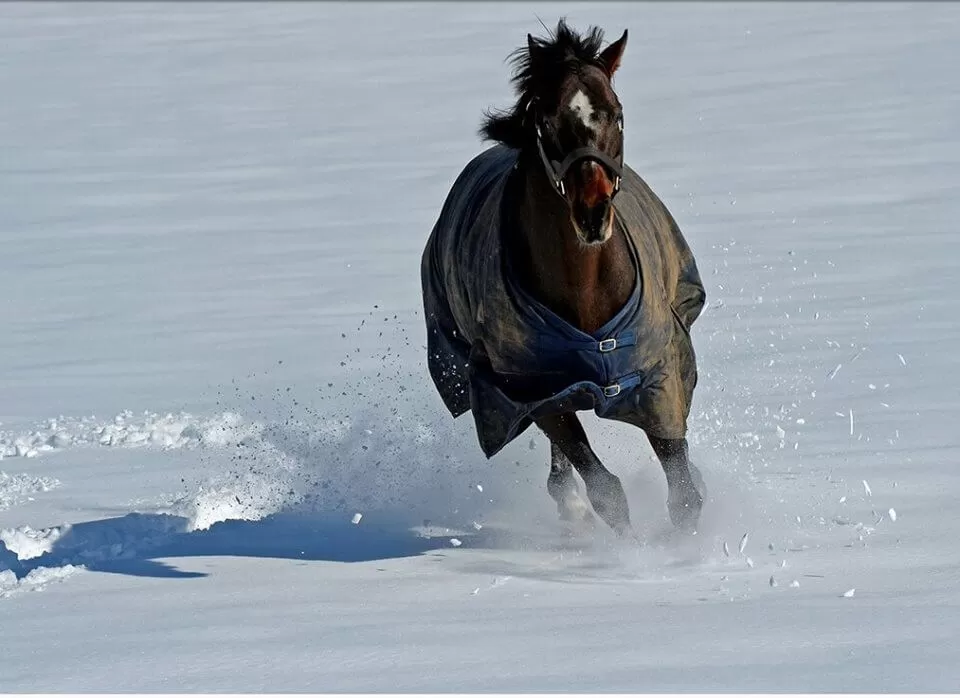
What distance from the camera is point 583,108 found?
4234mm

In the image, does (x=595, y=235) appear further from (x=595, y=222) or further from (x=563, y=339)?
(x=563, y=339)

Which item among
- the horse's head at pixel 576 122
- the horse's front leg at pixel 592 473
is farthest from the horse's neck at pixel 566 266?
the horse's front leg at pixel 592 473

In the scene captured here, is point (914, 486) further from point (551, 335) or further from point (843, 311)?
point (843, 311)

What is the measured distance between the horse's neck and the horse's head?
0.11 m

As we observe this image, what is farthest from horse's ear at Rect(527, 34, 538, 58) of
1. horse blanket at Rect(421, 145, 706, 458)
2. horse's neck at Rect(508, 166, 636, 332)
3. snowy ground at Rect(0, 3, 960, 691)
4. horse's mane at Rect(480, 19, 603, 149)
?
snowy ground at Rect(0, 3, 960, 691)

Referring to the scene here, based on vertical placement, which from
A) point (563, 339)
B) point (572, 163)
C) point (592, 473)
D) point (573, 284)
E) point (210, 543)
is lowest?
point (210, 543)

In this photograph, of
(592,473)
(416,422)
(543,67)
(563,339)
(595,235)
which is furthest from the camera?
(416,422)

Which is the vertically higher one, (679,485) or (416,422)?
(416,422)

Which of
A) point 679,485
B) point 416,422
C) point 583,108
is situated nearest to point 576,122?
point 583,108

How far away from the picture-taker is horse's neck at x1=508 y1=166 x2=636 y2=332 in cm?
445

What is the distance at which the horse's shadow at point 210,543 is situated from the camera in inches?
189

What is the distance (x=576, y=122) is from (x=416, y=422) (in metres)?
2.19

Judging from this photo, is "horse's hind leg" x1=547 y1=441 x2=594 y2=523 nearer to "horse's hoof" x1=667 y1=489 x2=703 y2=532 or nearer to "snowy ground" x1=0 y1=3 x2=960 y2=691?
"snowy ground" x1=0 y1=3 x2=960 y2=691

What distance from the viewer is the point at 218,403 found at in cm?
661
